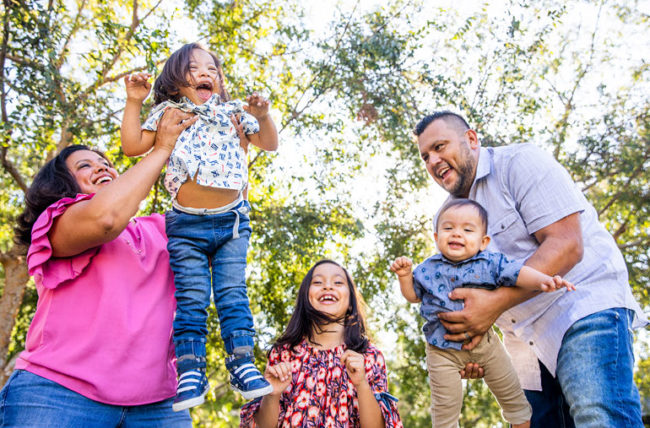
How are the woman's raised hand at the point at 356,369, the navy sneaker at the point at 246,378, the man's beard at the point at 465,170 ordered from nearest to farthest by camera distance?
1. the navy sneaker at the point at 246,378
2. the woman's raised hand at the point at 356,369
3. the man's beard at the point at 465,170

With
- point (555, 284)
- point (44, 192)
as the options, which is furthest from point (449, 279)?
point (44, 192)

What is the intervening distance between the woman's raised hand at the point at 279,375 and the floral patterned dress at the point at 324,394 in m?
0.26

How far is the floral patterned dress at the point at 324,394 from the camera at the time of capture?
273 cm

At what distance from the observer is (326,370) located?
2910mm

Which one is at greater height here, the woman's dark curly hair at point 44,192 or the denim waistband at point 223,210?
the woman's dark curly hair at point 44,192

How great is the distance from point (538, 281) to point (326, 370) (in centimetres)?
133

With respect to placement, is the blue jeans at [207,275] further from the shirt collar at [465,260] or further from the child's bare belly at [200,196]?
the shirt collar at [465,260]

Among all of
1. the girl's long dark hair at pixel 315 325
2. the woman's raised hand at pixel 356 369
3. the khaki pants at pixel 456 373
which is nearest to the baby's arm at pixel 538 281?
the khaki pants at pixel 456 373

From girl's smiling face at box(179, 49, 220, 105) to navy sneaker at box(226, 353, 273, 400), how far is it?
4.26 feet

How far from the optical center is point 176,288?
2297 millimetres

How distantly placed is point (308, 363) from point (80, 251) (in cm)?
147

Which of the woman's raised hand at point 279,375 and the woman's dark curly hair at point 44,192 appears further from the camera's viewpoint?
the woman's raised hand at point 279,375

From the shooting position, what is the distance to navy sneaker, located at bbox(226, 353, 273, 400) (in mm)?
2061

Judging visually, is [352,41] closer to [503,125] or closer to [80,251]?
[503,125]
